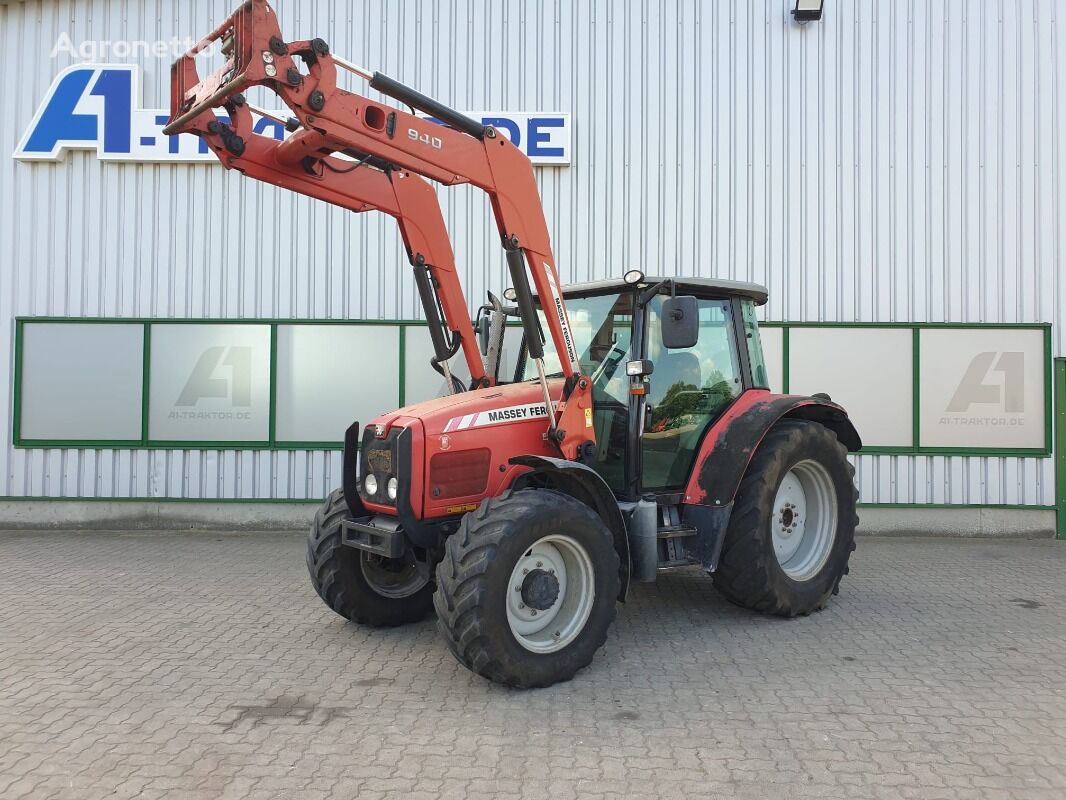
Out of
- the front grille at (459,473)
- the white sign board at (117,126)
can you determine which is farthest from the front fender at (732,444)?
the white sign board at (117,126)

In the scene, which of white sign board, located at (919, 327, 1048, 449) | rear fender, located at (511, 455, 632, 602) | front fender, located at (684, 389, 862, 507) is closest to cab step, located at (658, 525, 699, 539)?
front fender, located at (684, 389, 862, 507)

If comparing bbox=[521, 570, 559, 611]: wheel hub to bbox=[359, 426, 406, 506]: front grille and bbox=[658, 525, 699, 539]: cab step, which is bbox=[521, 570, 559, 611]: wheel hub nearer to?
bbox=[359, 426, 406, 506]: front grille

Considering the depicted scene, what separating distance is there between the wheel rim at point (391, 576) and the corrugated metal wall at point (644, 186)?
417 centimetres

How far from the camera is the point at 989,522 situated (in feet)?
28.9

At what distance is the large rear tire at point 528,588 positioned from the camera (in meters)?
3.81

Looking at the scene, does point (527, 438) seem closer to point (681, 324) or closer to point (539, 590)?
point (539, 590)

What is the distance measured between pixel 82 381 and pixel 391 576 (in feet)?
20.0

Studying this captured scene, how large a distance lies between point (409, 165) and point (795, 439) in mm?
3239

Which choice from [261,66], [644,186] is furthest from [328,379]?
[261,66]

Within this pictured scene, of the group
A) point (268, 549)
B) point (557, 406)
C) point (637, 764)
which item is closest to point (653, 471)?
point (557, 406)

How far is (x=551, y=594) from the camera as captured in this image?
4.20 meters

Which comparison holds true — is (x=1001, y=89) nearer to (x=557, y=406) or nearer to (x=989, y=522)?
(x=989, y=522)

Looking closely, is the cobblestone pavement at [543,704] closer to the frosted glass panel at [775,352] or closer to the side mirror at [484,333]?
the side mirror at [484,333]

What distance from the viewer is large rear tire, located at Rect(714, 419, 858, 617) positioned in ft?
16.8
